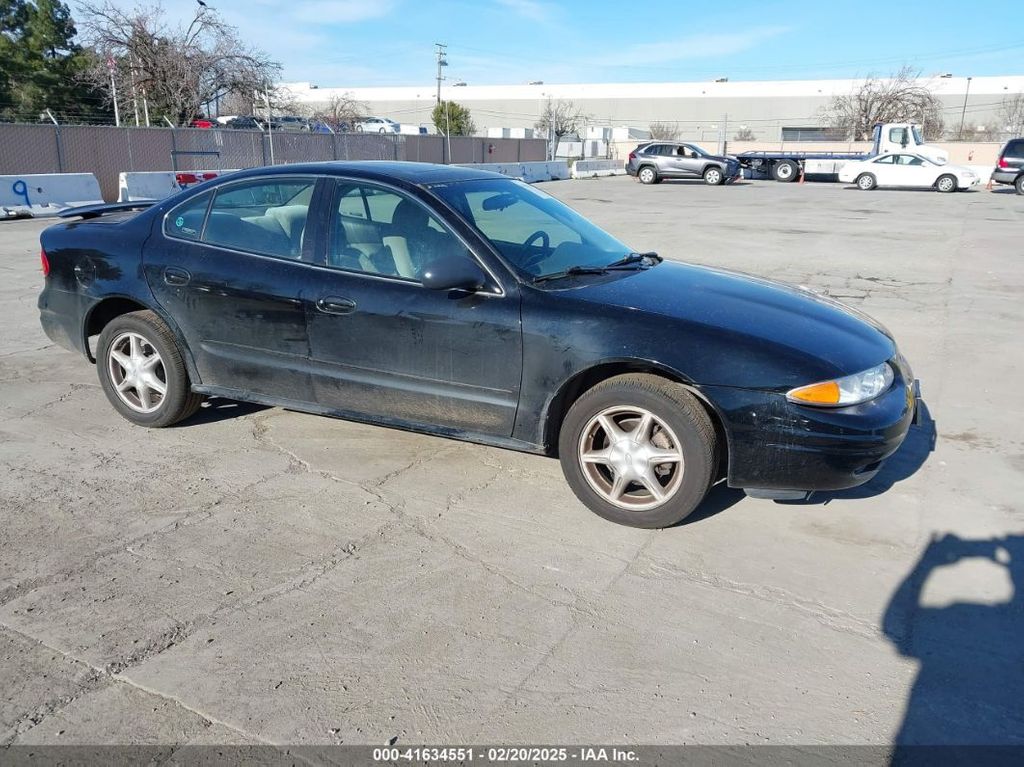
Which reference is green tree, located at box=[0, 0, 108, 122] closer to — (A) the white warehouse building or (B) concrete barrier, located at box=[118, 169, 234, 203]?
(B) concrete barrier, located at box=[118, 169, 234, 203]

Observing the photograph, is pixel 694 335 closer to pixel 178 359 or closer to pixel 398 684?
pixel 398 684

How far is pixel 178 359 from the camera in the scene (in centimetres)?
489

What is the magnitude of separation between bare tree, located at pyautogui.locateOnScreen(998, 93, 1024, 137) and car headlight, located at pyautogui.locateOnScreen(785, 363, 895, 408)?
73.7 meters

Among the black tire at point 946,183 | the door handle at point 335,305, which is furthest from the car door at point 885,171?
the door handle at point 335,305

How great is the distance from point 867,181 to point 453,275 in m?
32.6

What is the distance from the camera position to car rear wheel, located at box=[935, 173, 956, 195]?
3050cm

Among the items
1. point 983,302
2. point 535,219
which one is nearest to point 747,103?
point 983,302

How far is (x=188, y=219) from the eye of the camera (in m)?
4.92

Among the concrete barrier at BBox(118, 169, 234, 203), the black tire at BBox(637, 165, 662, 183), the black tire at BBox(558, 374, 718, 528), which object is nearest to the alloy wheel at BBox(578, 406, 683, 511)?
the black tire at BBox(558, 374, 718, 528)

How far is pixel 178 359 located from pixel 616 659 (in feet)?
10.8

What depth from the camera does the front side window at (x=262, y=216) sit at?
4570mm

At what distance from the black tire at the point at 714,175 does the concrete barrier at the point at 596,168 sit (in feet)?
24.3

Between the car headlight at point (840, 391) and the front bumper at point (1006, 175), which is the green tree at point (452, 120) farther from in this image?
the car headlight at point (840, 391)

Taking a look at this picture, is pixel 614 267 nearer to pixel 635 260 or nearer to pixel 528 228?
pixel 635 260
